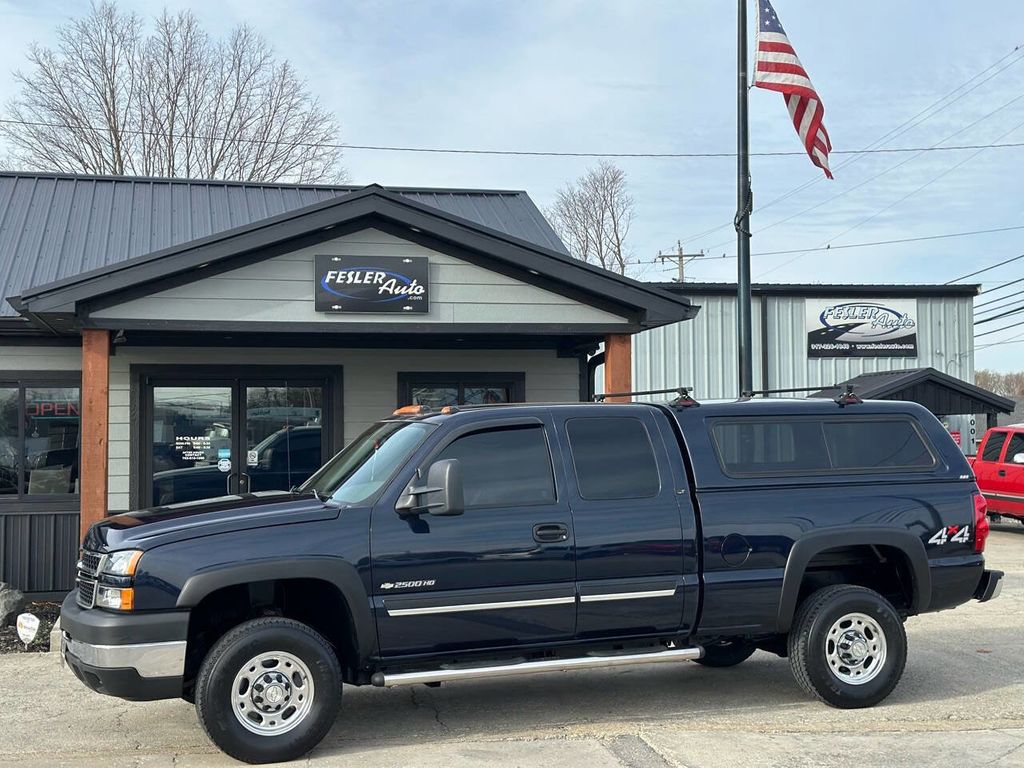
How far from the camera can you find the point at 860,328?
24.3 meters

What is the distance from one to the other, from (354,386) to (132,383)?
248 cm

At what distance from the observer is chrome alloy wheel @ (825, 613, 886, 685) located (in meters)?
6.83

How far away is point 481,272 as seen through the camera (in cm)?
1073

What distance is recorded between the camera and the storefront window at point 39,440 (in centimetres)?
1173

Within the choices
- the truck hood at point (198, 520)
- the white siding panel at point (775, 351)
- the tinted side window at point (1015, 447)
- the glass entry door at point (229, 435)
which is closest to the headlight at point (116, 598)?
the truck hood at point (198, 520)

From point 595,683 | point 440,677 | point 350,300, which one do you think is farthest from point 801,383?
point 440,677

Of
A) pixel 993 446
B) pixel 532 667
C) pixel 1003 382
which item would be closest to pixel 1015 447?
pixel 993 446

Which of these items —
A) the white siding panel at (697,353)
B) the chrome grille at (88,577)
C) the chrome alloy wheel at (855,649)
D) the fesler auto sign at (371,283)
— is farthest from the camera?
the white siding panel at (697,353)

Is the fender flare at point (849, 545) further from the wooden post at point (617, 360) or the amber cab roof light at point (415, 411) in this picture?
the wooden post at point (617, 360)

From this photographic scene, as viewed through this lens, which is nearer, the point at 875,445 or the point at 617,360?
the point at 875,445

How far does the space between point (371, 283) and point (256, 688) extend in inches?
206

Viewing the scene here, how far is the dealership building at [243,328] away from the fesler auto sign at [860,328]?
1056 centimetres

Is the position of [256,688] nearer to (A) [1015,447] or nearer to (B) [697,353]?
(A) [1015,447]

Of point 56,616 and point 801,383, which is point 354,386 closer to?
point 56,616
